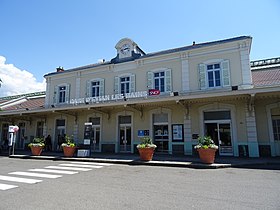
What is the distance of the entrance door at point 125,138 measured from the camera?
559 inches

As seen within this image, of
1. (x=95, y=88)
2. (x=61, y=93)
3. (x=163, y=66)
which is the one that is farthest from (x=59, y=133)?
(x=163, y=66)

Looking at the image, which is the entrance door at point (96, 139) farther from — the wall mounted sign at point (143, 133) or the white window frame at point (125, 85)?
the wall mounted sign at point (143, 133)

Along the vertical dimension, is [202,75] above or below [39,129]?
above

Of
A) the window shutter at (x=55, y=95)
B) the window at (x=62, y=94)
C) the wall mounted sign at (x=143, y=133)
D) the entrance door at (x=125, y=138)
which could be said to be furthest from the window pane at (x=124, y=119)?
the window shutter at (x=55, y=95)

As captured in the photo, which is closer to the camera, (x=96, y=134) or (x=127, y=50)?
(x=96, y=134)

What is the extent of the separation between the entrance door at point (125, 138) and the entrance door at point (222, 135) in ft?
17.0

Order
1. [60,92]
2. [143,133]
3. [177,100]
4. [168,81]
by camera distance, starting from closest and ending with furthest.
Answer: [177,100] → [143,133] → [168,81] → [60,92]

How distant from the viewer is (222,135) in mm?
11883

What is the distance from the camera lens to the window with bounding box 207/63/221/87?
12578mm

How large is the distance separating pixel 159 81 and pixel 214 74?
11.6ft

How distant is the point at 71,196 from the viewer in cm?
451

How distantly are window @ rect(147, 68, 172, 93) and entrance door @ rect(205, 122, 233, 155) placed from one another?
3.59 meters

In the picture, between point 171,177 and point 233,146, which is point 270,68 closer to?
point 233,146

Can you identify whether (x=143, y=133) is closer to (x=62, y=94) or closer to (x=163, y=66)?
(x=163, y=66)
